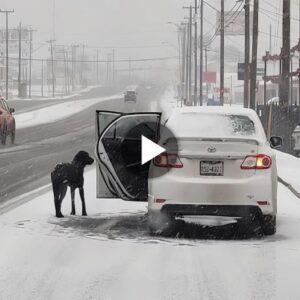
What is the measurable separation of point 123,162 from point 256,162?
2002 millimetres

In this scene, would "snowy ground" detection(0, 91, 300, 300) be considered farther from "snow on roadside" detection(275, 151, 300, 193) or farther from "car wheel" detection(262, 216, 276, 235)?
"snow on roadside" detection(275, 151, 300, 193)

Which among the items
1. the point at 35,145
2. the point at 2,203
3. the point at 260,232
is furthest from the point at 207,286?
the point at 35,145

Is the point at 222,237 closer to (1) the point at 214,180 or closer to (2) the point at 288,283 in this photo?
(1) the point at 214,180

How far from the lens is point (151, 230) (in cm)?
879

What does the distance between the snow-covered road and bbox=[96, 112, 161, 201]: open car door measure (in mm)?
488

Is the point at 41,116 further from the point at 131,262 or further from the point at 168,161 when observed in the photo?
the point at 131,262

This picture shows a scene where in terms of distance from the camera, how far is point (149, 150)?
29.3ft

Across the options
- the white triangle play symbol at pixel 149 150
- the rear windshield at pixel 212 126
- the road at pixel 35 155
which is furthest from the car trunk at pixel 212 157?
the road at pixel 35 155

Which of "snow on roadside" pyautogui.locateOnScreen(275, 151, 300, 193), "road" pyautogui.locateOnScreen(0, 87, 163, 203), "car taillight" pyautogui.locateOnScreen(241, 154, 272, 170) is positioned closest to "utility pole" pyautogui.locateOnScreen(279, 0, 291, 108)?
"snow on roadside" pyautogui.locateOnScreen(275, 151, 300, 193)

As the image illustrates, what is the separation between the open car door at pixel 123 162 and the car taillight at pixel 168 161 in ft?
3.46

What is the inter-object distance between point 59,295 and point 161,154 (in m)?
2.83

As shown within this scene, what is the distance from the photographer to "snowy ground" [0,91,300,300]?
239 inches

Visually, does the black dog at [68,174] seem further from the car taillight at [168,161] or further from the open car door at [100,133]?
the car taillight at [168,161]

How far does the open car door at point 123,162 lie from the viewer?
30.7 feet
